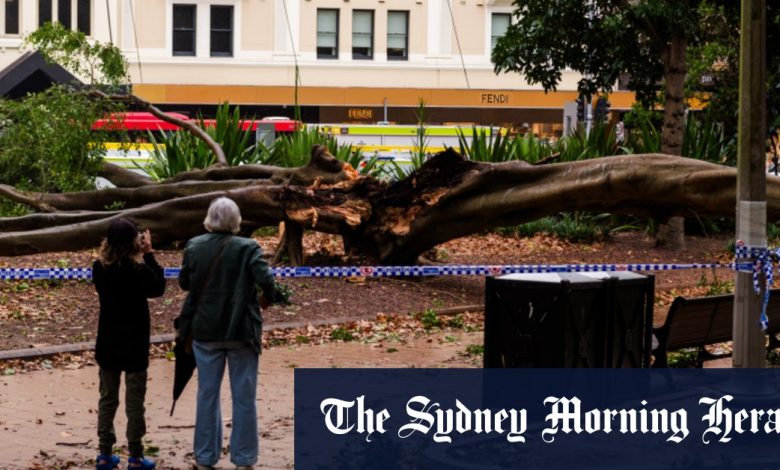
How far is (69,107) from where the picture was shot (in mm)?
20531

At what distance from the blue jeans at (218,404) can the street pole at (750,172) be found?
380 cm

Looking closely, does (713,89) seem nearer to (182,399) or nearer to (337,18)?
(182,399)

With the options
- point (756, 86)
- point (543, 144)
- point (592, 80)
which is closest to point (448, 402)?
point (756, 86)

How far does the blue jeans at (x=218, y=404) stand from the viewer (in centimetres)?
902

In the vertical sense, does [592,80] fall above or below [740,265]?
above

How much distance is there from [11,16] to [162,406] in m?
39.1

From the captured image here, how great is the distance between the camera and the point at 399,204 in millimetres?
17766

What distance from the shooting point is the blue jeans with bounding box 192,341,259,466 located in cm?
902

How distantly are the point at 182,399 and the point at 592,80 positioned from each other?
14.2 m

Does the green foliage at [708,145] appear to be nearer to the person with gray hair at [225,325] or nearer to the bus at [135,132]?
the bus at [135,132]

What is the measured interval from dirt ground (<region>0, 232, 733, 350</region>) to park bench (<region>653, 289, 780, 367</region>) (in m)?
4.32

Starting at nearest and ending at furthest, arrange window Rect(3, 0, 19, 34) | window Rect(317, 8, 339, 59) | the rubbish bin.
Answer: the rubbish bin < window Rect(3, 0, 19, 34) < window Rect(317, 8, 339, 59)

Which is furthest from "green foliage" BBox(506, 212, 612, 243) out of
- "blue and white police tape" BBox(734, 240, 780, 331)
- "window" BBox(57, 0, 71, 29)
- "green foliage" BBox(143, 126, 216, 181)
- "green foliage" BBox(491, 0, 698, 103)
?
"window" BBox(57, 0, 71, 29)

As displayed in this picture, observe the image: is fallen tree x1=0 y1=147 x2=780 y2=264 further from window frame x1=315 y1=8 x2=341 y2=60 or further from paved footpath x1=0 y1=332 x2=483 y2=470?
window frame x1=315 y1=8 x2=341 y2=60
